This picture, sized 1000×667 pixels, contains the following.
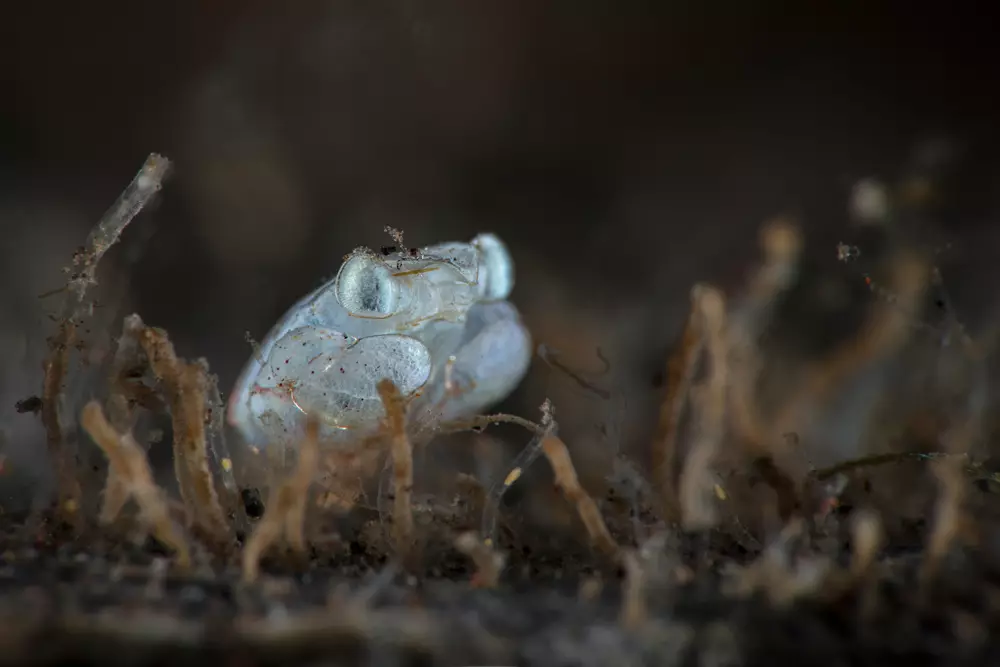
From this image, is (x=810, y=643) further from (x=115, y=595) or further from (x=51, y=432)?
(x=51, y=432)

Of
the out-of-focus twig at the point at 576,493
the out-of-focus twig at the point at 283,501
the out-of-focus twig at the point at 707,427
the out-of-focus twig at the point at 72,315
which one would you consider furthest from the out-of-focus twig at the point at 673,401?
the out-of-focus twig at the point at 72,315

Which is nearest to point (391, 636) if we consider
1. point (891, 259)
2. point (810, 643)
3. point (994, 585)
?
point (810, 643)

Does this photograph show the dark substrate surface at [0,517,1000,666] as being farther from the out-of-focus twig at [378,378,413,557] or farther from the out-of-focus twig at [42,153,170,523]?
the out-of-focus twig at [42,153,170,523]

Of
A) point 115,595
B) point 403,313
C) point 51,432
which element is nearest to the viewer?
point 115,595

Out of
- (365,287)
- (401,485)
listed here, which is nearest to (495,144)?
(365,287)

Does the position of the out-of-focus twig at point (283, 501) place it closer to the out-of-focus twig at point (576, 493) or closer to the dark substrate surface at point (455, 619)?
the dark substrate surface at point (455, 619)

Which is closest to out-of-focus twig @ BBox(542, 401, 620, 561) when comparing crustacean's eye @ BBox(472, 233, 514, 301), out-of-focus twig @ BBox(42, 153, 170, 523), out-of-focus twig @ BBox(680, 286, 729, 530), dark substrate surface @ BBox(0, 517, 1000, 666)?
dark substrate surface @ BBox(0, 517, 1000, 666)
